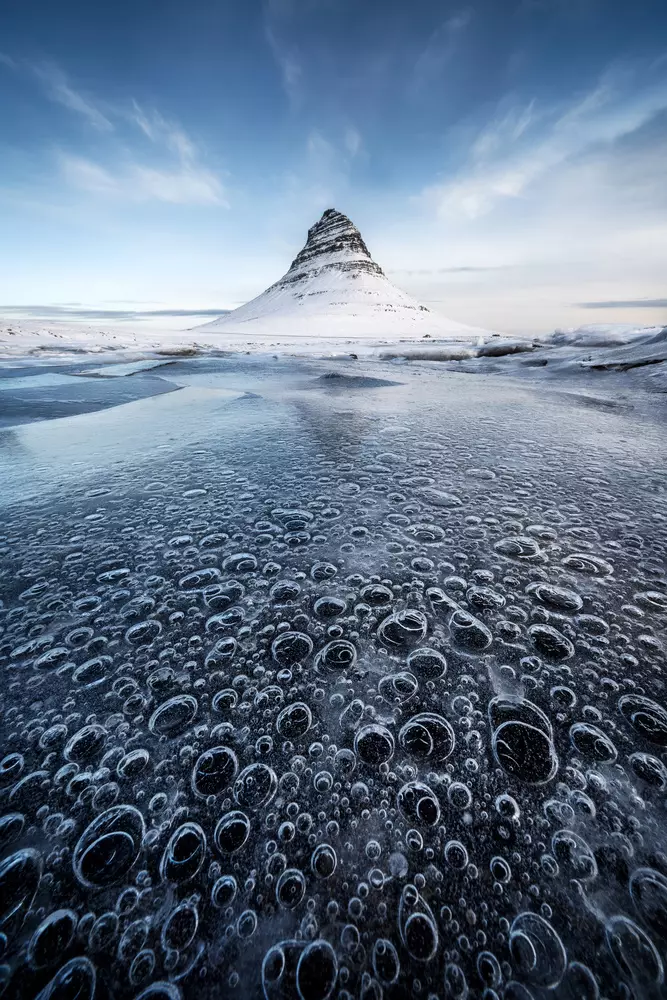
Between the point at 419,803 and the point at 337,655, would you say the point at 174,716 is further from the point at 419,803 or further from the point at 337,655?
the point at 419,803

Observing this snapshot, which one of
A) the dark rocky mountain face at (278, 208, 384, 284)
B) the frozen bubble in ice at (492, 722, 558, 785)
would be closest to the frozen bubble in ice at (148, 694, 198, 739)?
the frozen bubble in ice at (492, 722, 558, 785)

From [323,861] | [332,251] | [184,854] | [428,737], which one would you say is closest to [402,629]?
[428,737]

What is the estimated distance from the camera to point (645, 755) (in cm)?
72

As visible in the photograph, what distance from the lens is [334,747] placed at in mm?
760

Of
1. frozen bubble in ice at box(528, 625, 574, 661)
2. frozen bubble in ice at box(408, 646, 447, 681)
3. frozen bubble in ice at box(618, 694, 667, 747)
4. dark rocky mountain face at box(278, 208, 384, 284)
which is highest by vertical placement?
dark rocky mountain face at box(278, 208, 384, 284)

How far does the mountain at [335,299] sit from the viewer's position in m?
63.5

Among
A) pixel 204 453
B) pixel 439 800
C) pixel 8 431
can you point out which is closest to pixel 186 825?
pixel 439 800

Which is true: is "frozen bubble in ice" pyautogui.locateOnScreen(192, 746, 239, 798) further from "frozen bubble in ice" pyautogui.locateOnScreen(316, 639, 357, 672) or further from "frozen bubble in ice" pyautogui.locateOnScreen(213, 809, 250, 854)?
"frozen bubble in ice" pyautogui.locateOnScreen(316, 639, 357, 672)

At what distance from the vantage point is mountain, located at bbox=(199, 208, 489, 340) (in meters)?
63.5

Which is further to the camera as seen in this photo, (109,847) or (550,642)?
(550,642)

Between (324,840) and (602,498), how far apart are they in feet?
5.95

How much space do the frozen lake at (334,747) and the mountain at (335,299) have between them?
188 ft

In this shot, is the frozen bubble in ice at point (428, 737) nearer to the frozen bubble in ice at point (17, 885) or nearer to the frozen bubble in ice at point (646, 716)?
the frozen bubble in ice at point (646, 716)

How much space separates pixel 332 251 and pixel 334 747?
5169 inches
